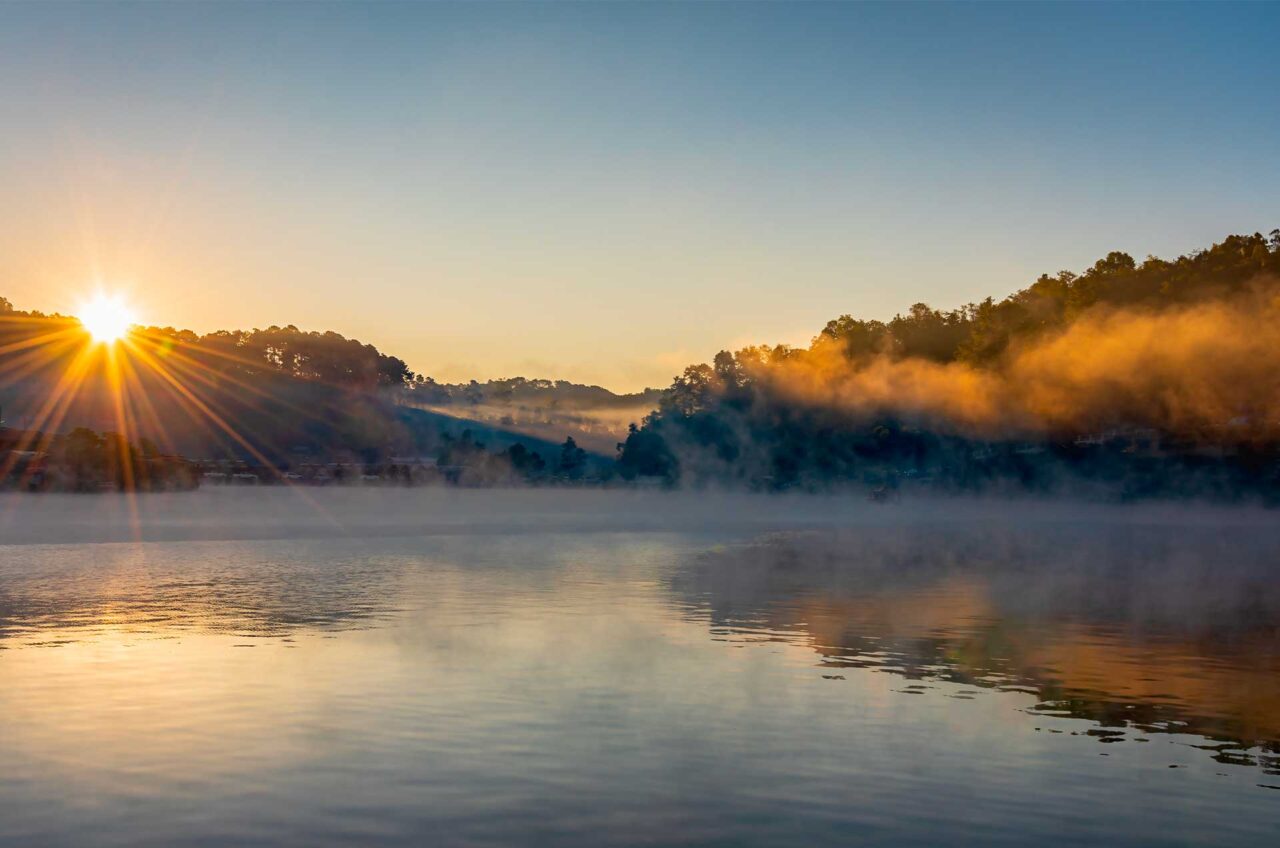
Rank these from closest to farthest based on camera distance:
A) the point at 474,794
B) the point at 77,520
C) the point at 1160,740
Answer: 1. the point at 474,794
2. the point at 1160,740
3. the point at 77,520

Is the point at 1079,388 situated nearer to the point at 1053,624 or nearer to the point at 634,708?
the point at 1053,624

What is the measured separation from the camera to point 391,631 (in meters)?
32.6

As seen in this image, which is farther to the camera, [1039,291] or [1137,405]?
[1039,291]

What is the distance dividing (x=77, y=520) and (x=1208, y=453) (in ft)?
312

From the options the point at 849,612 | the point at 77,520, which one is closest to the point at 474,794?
the point at 849,612

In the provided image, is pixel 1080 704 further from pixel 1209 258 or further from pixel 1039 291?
pixel 1039 291

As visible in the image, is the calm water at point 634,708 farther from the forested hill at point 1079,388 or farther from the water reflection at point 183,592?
the forested hill at point 1079,388

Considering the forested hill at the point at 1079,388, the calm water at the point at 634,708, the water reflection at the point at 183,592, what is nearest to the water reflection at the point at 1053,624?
the calm water at the point at 634,708

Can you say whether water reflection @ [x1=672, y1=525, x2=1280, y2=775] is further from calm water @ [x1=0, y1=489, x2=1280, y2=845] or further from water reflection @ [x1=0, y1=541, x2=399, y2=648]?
water reflection @ [x1=0, y1=541, x2=399, y2=648]

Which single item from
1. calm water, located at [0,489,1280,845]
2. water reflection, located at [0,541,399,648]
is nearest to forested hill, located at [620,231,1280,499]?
calm water, located at [0,489,1280,845]

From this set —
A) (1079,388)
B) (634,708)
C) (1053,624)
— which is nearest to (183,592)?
(634,708)

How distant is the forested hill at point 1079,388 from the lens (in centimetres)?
11194

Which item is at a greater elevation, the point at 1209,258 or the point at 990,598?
the point at 1209,258

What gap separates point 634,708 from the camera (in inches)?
894
